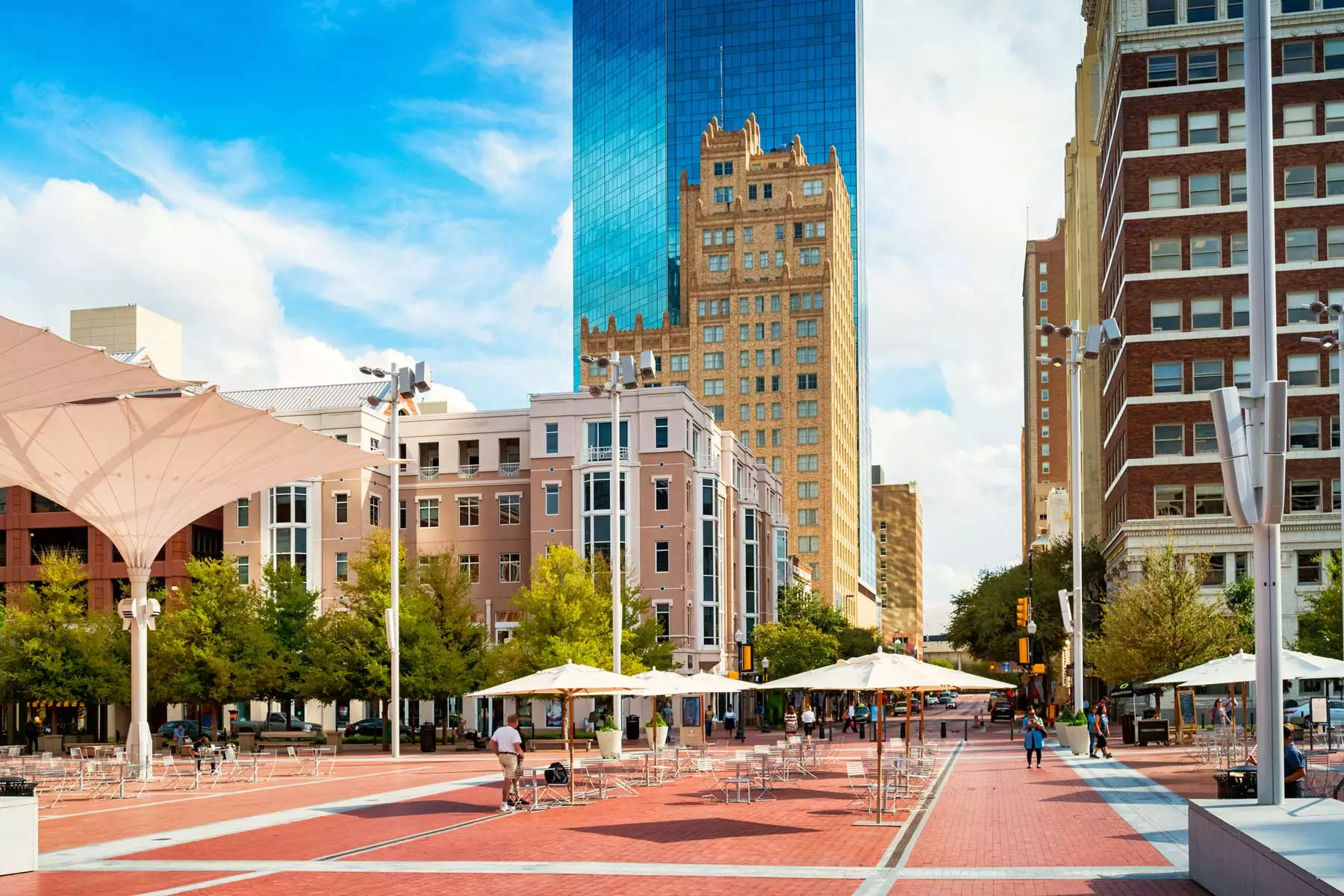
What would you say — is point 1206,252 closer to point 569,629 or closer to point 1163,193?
point 1163,193

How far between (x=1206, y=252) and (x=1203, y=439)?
350 inches

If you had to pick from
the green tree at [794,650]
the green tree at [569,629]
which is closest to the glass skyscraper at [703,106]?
the green tree at [794,650]

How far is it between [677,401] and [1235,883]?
223 feet

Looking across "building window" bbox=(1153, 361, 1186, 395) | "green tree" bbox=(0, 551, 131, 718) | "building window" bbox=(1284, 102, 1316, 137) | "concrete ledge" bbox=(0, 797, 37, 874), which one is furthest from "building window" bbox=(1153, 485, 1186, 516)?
"concrete ledge" bbox=(0, 797, 37, 874)

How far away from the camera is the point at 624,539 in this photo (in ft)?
264

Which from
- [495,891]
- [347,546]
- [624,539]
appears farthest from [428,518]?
[495,891]

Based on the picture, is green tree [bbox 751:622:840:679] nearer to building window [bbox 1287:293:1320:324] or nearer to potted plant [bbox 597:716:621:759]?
building window [bbox 1287:293:1320:324]

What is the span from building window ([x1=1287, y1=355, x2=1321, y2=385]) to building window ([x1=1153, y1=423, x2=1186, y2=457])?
5.40 metres

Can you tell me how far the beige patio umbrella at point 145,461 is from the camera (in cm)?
3125

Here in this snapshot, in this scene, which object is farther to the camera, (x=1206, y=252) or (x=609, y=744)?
(x=1206, y=252)

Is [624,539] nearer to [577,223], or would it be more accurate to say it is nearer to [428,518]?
[428,518]

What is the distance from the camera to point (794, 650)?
86000 millimetres

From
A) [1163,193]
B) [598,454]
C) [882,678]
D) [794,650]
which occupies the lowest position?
[794,650]

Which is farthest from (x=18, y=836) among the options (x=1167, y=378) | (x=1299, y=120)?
(x=1299, y=120)
